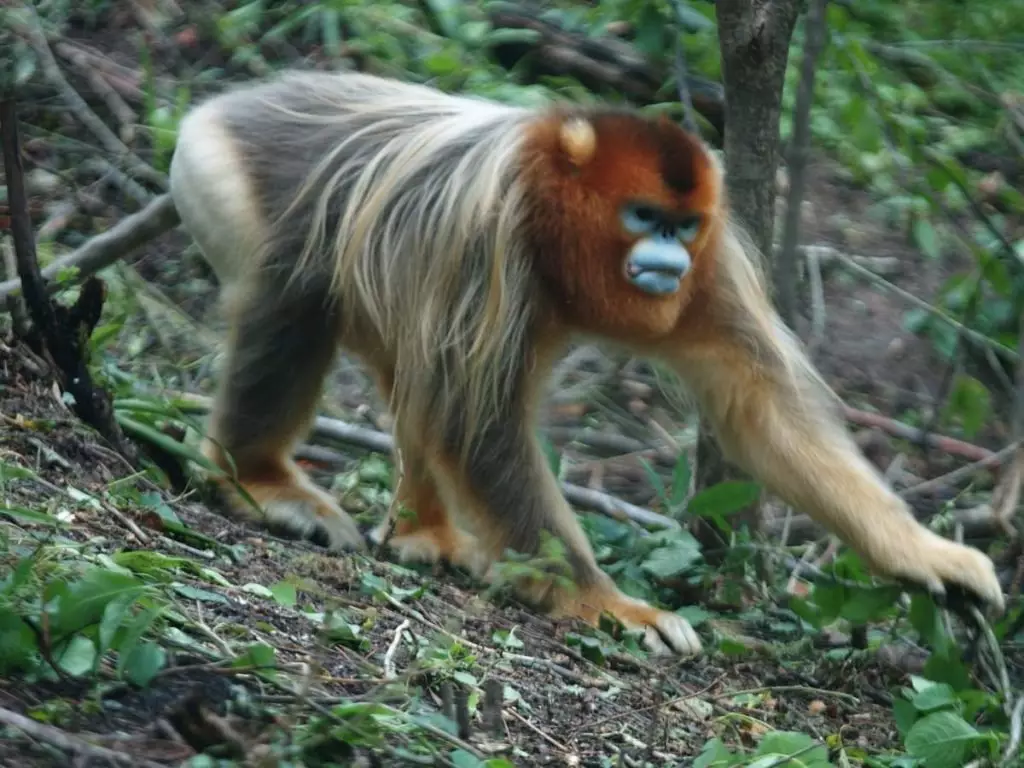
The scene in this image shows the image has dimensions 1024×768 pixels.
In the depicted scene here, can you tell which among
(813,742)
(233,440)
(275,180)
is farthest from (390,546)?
(813,742)

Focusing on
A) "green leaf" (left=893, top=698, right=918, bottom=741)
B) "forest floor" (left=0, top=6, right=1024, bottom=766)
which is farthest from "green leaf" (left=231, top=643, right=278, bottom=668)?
"green leaf" (left=893, top=698, right=918, bottom=741)

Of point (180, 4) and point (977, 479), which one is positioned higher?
point (180, 4)

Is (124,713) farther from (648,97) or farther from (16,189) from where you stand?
(648,97)

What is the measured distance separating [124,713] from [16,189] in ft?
6.22

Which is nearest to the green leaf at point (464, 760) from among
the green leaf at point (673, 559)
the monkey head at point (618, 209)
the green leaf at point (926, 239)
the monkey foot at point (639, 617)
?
the monkey foot at point (639, 617)

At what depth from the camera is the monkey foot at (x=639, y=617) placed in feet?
14.1

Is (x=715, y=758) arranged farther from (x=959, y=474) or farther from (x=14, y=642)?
(x=959, y=474)

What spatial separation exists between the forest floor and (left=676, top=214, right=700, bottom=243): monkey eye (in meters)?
1.20

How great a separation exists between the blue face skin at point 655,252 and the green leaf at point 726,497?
593mm

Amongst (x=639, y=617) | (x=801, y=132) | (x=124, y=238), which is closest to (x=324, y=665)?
(x=639, y=617)

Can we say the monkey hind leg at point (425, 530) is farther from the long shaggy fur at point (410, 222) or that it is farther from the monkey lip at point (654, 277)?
the monkey lip at point (654, 277)

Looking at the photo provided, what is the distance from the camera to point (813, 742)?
3236 mm

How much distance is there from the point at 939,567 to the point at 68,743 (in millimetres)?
2628

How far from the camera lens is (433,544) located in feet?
16.6
